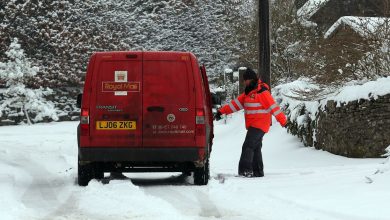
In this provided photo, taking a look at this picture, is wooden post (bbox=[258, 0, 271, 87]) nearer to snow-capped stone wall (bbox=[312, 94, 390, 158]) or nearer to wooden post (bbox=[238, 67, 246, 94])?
snow-capped stone wall (bbox=[312, 94, 390, 158])

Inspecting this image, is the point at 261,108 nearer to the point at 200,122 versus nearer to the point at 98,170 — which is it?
the point at 200,122

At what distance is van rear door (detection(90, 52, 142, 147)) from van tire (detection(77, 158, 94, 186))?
0.46 metres

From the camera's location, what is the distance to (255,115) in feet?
36.3

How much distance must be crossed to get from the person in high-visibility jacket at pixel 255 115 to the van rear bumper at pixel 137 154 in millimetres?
1845

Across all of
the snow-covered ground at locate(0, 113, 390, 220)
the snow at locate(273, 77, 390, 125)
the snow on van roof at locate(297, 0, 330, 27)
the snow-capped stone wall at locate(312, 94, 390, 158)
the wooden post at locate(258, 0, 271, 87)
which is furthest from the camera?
the snow on van roof at locate(297, 0, 330, 27)

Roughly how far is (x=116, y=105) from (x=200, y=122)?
1171mm

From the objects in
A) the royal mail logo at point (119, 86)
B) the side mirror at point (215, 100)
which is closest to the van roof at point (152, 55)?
the royal mail logo at point (119, 86)

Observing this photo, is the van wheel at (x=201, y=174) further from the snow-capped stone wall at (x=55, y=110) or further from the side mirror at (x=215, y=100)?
the snow-capped stone wall at (x=55, y=110)

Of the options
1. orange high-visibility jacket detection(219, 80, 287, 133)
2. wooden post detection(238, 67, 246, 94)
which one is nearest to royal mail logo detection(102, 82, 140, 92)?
orange high-visibility jacket detection(219, 80, 287, 133)

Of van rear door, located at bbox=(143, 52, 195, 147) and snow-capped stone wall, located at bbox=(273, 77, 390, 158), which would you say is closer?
van rear door, located at bbox=(143, 52, 195, 147)

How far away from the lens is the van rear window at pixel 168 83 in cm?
944

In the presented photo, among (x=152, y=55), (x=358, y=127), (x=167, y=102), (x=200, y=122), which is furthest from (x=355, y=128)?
(x=152, y=55)

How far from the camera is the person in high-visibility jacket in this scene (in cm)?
1098

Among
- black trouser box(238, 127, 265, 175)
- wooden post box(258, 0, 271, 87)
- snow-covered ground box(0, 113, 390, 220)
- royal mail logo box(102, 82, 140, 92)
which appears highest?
wooden post box(258, 0, 271, 87)
